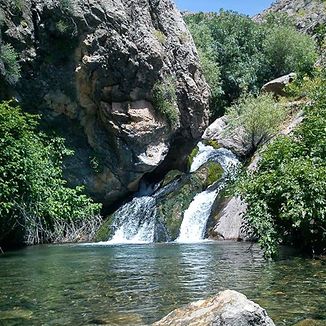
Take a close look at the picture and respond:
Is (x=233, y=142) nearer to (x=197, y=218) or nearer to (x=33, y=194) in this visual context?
(x=197, y=218)

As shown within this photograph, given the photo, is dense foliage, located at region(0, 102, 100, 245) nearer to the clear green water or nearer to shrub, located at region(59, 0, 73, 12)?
the clear green water

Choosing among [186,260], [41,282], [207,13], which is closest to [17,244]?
[186,260]

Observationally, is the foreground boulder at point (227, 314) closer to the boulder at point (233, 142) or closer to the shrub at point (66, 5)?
the shrub at point (66, 5)

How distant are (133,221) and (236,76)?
24722 mm

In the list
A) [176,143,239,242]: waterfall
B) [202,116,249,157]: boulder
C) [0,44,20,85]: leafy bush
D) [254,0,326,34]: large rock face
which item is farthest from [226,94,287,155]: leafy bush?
[254,0,326,34]: large rock face

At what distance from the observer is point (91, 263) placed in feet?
43.1

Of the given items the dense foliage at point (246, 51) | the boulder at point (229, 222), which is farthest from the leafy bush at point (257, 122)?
the dense foliage at point (246, 51)

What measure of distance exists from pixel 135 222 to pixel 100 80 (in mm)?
6909

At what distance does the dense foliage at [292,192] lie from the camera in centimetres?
1100

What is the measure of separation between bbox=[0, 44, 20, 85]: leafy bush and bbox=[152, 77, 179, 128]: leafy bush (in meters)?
6.80

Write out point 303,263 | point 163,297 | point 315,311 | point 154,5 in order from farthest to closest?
point 154,5, point 303,263, point 163,297, point 315,311

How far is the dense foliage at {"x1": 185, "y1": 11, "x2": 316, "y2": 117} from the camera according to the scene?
44.7 meters

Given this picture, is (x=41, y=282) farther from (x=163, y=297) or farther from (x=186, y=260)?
(x=186, y=260)

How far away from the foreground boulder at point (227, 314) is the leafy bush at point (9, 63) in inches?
701
